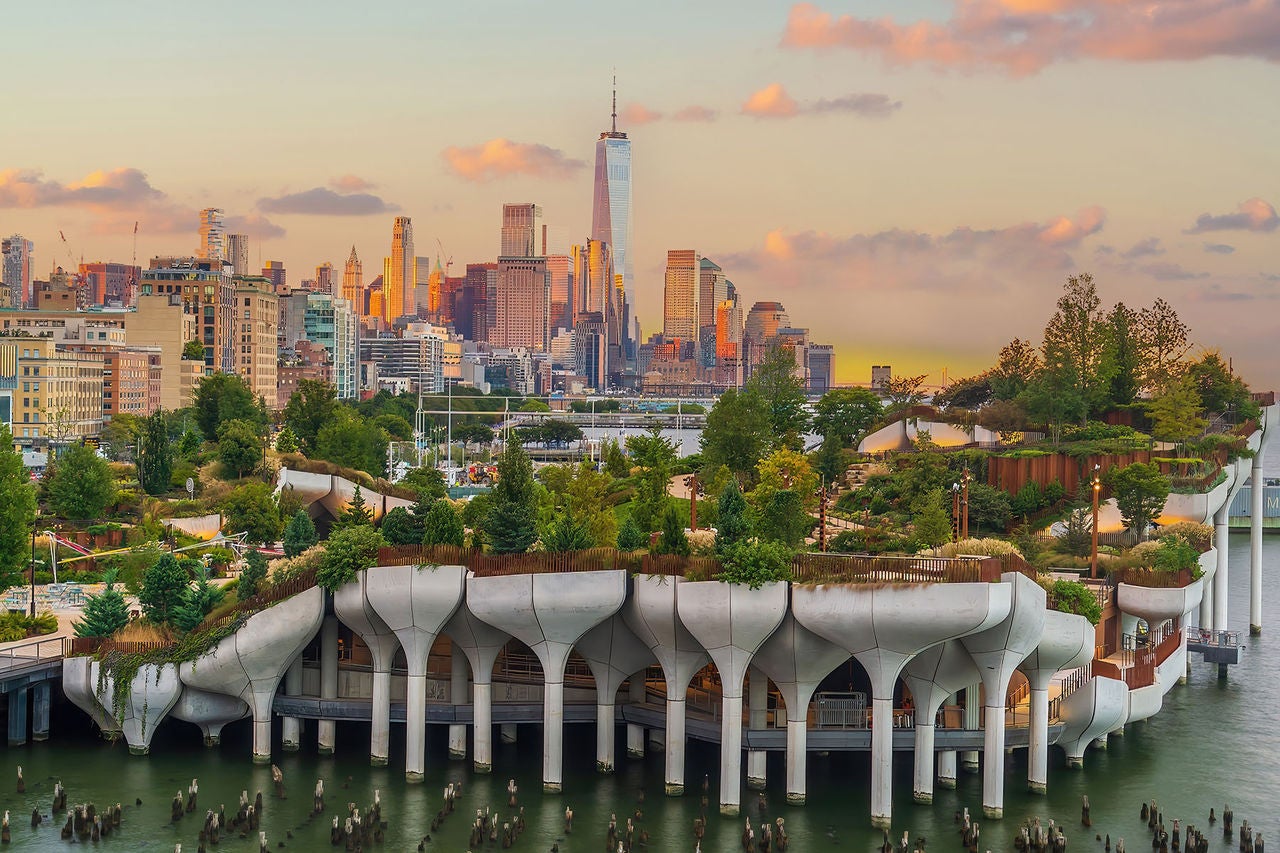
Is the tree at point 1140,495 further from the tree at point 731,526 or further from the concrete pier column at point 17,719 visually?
the concrete pier column at point 17,719

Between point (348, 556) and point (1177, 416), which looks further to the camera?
point (1177, 416)

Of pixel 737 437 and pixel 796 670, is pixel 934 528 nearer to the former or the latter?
pixel 796 670

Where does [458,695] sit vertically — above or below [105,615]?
below

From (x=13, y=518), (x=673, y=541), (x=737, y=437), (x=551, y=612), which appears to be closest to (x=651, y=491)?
(x=737, y=437)

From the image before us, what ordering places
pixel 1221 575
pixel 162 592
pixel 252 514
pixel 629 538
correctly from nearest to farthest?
pixel 629 538
pixel 162 592
pixel 1221 575
pixel 252 514

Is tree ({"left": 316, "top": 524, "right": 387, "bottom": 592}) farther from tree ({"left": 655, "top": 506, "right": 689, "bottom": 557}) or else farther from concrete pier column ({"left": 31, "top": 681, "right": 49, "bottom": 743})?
concrete pier column ({"left": 31, "top": 681, "right": 49, "bottom": 743})

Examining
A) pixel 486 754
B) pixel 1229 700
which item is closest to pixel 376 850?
pixel 486 754

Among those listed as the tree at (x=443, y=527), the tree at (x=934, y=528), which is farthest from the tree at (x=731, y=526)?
the tree at (x=934, y=528)
